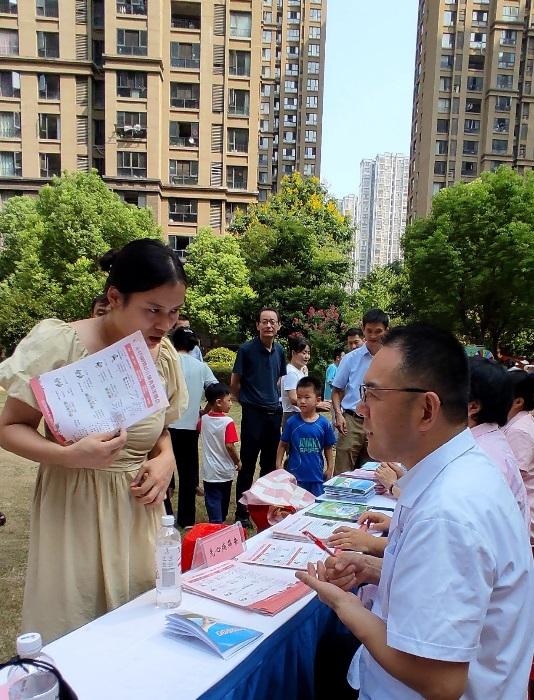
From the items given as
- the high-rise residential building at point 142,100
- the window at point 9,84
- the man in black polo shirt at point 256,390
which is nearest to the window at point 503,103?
the high-rise residential building at point 142,100

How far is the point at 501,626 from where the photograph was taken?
3.42ft

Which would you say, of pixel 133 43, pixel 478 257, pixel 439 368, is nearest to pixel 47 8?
pixel 133 43

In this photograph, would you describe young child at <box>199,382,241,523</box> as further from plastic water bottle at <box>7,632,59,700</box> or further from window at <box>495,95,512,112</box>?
window at <box>495,95,512,112</box>

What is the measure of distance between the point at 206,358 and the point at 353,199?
8998 cm

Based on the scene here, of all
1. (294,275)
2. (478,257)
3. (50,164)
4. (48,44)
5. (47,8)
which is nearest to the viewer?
(294,275)

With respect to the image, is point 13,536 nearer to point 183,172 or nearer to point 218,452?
point 218,452

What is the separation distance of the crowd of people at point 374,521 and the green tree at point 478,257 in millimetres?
16888

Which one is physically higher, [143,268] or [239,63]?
[239,63]

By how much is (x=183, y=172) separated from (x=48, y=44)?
30.5 feet

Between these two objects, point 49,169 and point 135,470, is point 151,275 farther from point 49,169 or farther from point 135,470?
point 49,169

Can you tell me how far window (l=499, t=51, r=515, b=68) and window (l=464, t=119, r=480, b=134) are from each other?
4014 mm

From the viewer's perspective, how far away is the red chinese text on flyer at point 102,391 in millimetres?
1370

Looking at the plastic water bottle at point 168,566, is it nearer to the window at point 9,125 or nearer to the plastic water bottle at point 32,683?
the plastic water bottle at point 32,683

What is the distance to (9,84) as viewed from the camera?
2662 cm
